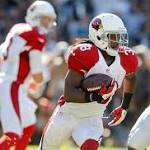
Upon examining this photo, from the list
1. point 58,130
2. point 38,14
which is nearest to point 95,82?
point 58,130

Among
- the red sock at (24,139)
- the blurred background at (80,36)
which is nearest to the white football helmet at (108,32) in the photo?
the red sock at (24,139)

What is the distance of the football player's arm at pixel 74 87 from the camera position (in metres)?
6.67

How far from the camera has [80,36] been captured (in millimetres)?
12914

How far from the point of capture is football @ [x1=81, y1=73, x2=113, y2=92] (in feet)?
21.8

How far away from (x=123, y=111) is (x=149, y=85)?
16.7 feet

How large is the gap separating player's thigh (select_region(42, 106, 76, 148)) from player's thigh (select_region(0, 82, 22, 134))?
100 centimetres

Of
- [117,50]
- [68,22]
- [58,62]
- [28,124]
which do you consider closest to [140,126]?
Result: [117,50]

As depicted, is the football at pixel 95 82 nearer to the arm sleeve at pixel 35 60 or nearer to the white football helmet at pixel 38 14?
the arm sleeve at pixel 35 60

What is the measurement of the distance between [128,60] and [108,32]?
0.29 m

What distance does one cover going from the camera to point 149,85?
486 inches

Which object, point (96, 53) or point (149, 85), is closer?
point (96, 53)

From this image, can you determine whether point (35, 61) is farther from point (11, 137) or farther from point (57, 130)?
point (57, 130)

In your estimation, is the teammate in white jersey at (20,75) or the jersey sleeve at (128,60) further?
the teammate in white jersey at (20,75)

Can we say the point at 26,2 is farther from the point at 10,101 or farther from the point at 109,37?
the point at 109,37
